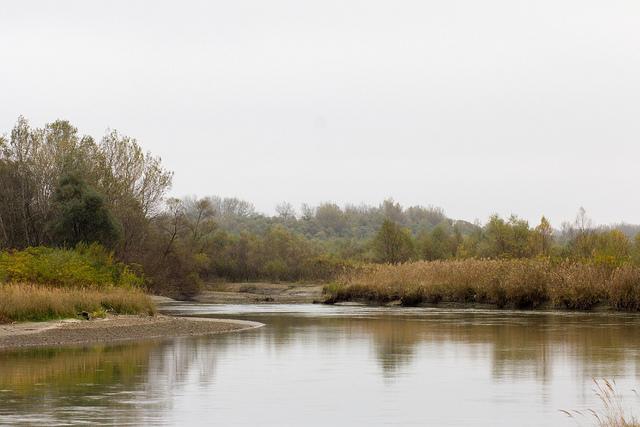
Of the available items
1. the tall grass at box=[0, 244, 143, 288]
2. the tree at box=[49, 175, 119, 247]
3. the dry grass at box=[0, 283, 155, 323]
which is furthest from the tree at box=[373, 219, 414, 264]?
the dry grass at box=[0, 283, 155, 323]

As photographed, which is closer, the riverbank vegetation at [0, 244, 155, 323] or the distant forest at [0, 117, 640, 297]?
the riverbank vegetation at [0, 244, 155, 323]

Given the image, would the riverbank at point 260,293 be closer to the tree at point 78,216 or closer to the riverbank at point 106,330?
the tree at point 78,216

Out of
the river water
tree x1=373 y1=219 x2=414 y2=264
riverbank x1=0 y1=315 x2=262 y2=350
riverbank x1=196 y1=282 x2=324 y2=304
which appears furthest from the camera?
tree x1=373 y1=219 x2=414 y2=264

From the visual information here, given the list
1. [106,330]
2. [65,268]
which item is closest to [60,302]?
[106,330]

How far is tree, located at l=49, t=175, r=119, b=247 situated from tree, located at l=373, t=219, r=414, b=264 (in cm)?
3181

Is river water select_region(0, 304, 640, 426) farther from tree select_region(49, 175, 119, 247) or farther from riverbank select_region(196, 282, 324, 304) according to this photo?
riverbank select_region(196, 282, 324, 304)

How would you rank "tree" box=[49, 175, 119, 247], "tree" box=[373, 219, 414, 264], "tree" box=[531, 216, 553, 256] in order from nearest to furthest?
1. "tree" box=[49, 175, 119, 247]
2. "tree" box=[531, 216, 553, 256]
3. "tree" box=[373, 219, 414, 264]

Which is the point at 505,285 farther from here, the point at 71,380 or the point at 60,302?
the point at 71,380

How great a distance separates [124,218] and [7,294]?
110ft

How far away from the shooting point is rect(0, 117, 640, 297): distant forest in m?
59.3

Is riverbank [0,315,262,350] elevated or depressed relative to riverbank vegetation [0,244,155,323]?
depressed

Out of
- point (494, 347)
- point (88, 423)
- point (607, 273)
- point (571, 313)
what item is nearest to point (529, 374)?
point (494, 347)

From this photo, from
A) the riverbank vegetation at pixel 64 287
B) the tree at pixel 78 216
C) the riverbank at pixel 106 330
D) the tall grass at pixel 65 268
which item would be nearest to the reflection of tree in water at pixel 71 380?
the riverbank at pixel 106 330

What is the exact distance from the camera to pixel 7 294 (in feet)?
109
